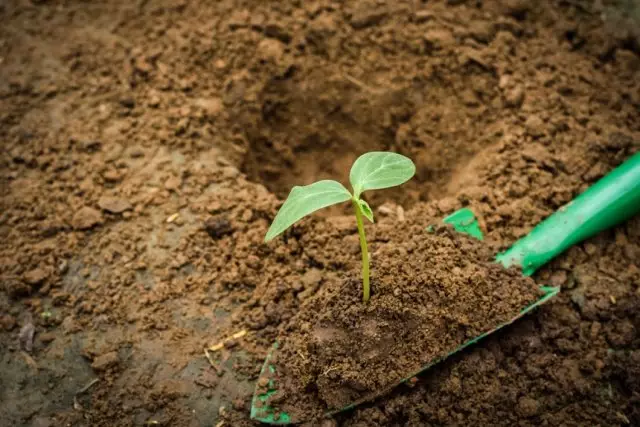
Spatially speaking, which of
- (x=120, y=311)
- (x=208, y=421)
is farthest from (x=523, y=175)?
(x=120, y=311)

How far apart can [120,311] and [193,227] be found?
42cm

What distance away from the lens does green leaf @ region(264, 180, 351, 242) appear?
60.1 inches

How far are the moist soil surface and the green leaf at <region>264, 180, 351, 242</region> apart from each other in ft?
1.50

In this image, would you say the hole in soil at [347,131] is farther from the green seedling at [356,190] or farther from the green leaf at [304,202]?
the green leaf at [304,202]

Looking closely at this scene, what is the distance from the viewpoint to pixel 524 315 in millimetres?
2004

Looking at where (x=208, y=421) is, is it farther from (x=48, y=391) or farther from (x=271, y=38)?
(x=271, y=38)

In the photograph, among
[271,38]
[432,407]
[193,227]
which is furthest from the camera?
[271,38]

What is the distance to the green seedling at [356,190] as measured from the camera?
1541 mm

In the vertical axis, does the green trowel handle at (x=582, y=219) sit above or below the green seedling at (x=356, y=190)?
below

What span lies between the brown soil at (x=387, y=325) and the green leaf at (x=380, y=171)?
0.39m

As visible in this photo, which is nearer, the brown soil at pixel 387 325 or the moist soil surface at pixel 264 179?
the brown soil at pixel 387 325

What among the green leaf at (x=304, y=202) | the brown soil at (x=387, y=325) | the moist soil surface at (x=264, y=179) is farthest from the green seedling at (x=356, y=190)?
the moist soil surface at (x=264, y=179)

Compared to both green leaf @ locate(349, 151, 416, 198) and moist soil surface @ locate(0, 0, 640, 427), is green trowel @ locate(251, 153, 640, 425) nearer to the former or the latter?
moist soil surface @ locate(0, 0, 640, 427)

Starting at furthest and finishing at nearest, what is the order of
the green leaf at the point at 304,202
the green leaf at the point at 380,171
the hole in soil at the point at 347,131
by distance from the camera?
1. the hole in soil at the point at 347,131
2. the green leaf at the point at 380,171
3. the green leaf at the point at 304,202
